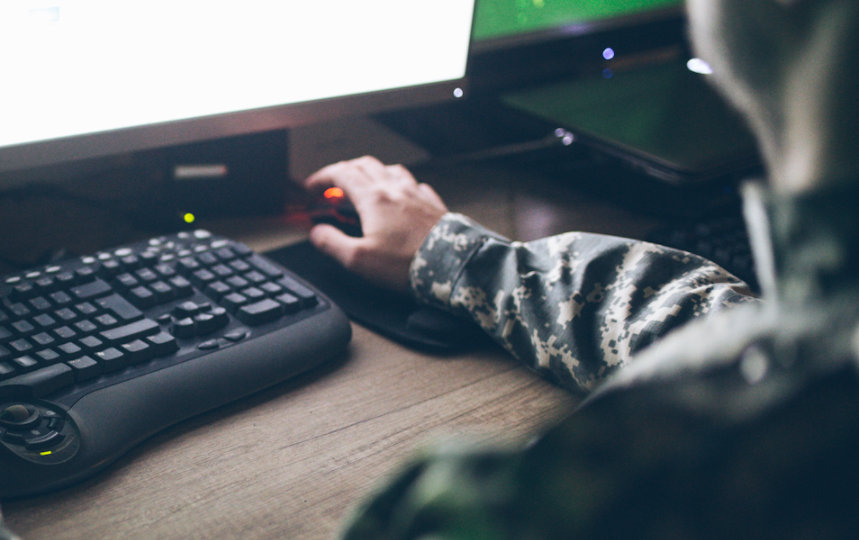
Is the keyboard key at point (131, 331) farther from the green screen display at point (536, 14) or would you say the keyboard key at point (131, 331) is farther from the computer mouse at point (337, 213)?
the green screen display at point (536, 14)

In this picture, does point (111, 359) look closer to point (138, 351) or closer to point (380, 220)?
point (138, 351)

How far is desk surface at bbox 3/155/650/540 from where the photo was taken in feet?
1.45

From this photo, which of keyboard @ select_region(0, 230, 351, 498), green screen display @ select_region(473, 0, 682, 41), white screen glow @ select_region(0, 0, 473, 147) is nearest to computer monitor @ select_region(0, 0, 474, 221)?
white screen glow @ select_region(0, 0, 473, 147)

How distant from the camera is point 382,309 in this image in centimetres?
68

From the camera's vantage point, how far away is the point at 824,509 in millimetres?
218

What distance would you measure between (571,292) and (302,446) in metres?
0.25

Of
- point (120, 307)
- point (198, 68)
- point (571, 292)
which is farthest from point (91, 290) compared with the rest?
point (571, 292)

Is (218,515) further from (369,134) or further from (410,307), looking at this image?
(369,134)

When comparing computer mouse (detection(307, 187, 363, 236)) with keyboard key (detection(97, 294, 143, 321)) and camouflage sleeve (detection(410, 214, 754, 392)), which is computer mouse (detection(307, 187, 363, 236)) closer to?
camouflage sleeve (detection(410, 214, 754, 392))

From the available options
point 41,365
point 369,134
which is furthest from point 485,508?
point 369,134

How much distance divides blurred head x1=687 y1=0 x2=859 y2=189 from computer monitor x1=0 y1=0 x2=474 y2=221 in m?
0.57

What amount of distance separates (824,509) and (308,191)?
0.72 metres

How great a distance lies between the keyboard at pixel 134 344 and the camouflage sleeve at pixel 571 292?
117mm

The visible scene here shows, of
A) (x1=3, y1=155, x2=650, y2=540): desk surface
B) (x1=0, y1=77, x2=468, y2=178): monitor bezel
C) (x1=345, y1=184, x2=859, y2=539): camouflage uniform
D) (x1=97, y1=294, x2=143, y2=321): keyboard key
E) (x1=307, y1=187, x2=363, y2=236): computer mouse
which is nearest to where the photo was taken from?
(x1=345, y1=184, x2=859, y2=539): camouflage uniform
